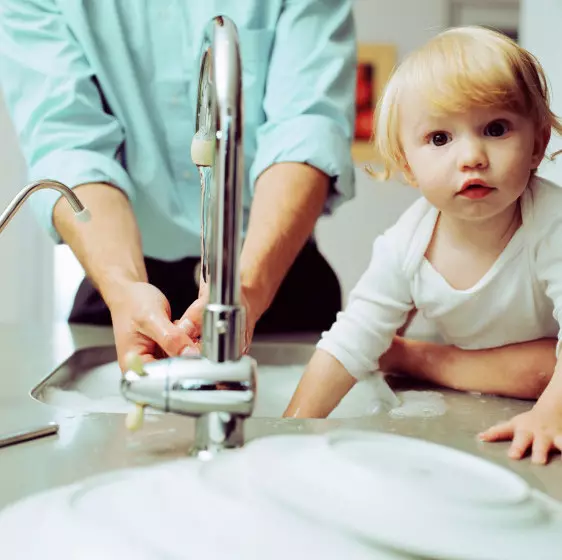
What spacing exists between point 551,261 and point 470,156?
0.14 meters

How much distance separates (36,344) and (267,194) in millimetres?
372

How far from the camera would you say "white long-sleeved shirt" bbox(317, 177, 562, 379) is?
690mm

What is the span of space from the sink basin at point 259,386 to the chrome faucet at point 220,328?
265mm

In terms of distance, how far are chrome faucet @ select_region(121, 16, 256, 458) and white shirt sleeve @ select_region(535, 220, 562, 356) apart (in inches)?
14.1

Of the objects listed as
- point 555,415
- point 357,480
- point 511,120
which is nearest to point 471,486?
point 357,480

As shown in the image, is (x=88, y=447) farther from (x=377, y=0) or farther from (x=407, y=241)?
(x=377, y=0)

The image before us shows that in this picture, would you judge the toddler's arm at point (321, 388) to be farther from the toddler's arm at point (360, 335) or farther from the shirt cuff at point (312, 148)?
the shirt cuff at point (312, 148)

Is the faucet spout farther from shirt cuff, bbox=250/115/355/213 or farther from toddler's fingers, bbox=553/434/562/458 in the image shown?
shirt cuff, bbox=250/115/355/213

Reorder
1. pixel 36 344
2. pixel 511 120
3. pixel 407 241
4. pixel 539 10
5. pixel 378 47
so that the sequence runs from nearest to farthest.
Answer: pixel 511 120
pixel 407 241
pixel 36 344
pixel 539 10
pixel 378 47

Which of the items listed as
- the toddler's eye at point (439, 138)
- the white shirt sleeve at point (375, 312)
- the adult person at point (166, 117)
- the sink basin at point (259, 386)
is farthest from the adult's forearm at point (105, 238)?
the toddler's eye at point (439, 138)

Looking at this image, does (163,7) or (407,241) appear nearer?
(407,241)

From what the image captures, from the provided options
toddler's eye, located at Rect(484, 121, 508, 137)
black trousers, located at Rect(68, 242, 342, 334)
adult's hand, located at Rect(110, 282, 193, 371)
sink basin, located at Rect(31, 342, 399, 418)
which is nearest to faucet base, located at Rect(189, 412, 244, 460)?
adult's hand, located at Rect(110, 282, 193, 371)

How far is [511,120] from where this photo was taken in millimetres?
634

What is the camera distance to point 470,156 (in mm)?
617
